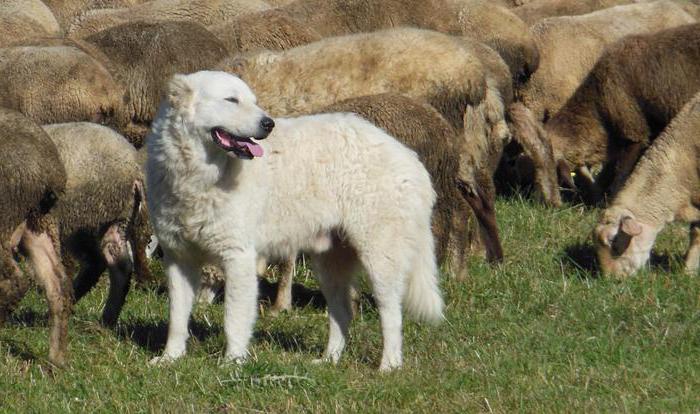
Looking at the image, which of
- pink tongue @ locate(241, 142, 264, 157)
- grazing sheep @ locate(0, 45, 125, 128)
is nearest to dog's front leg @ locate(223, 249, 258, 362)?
pink tongue @ locate(241, 142, 264, 157)

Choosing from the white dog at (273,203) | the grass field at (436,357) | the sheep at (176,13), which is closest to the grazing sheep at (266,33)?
the sheep at (176,13)

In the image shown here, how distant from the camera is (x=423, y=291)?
25.3ft

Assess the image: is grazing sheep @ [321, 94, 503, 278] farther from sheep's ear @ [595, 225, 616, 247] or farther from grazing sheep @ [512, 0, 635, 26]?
grazing sheep @ [512, 0, 635, 26]

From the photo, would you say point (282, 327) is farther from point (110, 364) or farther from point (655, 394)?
point (655, 394)

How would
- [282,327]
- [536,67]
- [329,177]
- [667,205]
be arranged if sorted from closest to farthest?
[329,177], [282,327], [667,205], [536,67]

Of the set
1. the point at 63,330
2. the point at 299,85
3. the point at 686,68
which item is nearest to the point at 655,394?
the point at 63,330

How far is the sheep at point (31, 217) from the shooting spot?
24.8ft

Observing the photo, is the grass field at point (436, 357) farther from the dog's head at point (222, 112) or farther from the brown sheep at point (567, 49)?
the brown sheep at point (567, 49)

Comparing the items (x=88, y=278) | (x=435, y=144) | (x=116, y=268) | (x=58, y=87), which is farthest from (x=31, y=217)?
(x=58, y=87)

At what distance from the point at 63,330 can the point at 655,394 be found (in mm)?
3117

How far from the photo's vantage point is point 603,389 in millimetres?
6879

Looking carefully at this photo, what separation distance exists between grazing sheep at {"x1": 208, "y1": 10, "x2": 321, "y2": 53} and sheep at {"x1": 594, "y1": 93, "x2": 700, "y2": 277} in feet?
11.1

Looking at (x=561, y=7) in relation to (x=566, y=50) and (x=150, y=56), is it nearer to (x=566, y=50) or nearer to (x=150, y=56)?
(x=566, y=50)

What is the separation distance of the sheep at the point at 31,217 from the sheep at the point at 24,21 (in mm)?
6685
